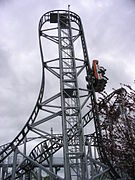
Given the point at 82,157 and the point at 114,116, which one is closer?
the point at 114,116

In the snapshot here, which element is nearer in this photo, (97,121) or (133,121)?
(133,121)

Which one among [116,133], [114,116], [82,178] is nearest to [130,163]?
[116,133]

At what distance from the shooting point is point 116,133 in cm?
618

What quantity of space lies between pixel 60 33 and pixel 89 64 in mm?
2782

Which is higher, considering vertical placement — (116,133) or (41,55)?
(41,55)

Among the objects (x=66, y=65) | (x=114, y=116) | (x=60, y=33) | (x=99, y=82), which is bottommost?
(x=114, y=116)

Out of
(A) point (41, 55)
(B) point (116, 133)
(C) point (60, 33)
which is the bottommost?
(B) point (116, 133)

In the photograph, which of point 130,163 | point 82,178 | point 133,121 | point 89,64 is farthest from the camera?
point 89,64

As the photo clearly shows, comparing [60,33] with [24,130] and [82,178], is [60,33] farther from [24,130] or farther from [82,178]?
[82,178]

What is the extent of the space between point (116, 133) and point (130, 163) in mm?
977

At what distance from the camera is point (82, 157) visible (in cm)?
907

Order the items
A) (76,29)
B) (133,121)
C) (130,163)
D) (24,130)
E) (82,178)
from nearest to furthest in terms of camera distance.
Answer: (130,163) < (133,121) < (82,178) < (24,130) < (76,29)

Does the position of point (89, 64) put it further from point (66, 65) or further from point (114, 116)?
point (114, 116)

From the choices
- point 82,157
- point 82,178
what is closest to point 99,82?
point 82,157
